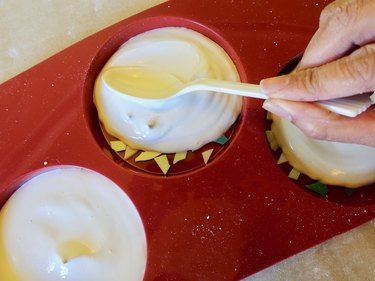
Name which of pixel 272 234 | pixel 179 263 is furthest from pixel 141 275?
pixel 272 234

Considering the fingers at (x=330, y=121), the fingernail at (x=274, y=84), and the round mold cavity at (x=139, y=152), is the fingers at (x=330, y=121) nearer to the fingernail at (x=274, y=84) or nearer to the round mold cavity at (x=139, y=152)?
the fingernail at (x=274, y=84)

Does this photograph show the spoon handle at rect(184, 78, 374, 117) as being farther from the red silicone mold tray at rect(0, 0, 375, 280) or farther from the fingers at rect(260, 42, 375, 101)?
the red silicone mold tray at rect(0, 0, 375, 280)

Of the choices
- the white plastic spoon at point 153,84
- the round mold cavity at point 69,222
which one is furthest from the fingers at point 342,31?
the round mold cavity at point 69,222

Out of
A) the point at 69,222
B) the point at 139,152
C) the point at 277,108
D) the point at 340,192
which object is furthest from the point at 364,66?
the point at 69,222

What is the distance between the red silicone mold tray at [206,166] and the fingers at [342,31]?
200 mm

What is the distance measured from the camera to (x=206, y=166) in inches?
36.3

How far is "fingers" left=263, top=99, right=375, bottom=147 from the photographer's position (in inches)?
29.9

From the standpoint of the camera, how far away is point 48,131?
0.96 metres

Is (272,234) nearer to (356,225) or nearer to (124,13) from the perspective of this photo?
(356,225)

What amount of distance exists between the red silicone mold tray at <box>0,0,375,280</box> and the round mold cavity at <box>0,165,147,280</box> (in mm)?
23

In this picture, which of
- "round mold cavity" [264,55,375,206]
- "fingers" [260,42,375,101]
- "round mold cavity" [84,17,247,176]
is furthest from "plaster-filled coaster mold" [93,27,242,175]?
"fingers" [260,42,375,101]

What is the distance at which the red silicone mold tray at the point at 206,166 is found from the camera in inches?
34.8

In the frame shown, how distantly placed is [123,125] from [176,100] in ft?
0.40

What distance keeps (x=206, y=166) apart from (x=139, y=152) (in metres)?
0.15
